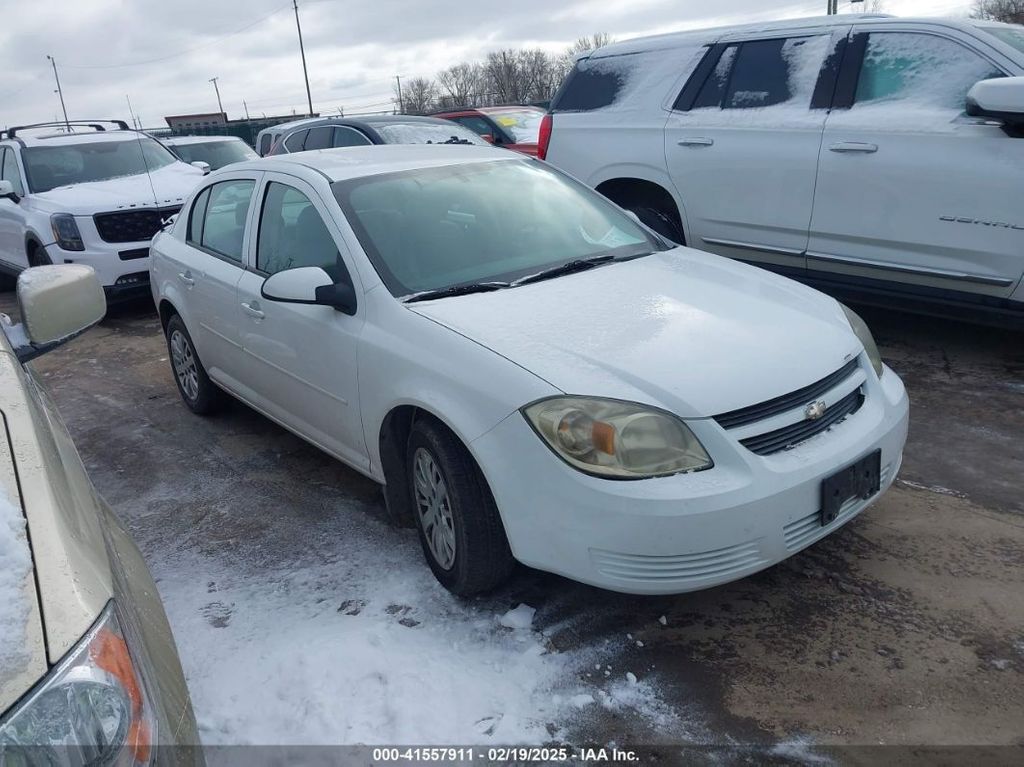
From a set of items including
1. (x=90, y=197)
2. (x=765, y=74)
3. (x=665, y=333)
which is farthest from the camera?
(x=90, y=197)

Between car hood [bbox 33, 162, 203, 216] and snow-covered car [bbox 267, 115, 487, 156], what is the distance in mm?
1228

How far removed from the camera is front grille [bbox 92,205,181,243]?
8047 millimetres

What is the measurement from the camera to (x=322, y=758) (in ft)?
7.75

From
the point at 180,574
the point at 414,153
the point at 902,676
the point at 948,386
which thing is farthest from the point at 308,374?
the point at 948,386

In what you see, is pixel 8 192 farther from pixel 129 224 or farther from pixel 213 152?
pixel 213 152

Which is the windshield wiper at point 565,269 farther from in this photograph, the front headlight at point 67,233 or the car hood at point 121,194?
the front headlight at point 67,233

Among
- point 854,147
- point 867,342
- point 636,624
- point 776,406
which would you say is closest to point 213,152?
point 854,147

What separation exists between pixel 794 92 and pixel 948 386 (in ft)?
6.89

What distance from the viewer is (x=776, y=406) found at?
2646mm

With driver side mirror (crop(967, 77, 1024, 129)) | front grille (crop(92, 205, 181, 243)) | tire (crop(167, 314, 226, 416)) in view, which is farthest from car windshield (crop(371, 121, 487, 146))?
driver side mirror (crop(967, 77, 1024, 129))

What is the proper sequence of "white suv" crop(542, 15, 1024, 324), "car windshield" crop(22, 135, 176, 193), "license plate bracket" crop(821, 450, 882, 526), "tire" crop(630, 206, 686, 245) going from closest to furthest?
"license plate bracket" crop(821, 450, 882, 526)
"white suv" crop(542, 15, 1024, 324)
"tire" crop(630, 206, 686, 245)
"car windshield" crop(22, 135, 176, 193)

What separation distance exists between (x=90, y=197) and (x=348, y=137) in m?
2.62

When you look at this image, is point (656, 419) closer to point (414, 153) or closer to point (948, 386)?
point (414, 153)

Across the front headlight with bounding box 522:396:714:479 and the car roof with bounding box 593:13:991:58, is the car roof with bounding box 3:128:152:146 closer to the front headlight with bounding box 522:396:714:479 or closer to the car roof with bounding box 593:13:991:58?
the car roof with bounding box 593:13:991:58
